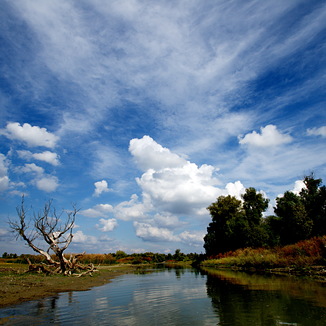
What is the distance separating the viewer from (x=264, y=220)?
5800 cm

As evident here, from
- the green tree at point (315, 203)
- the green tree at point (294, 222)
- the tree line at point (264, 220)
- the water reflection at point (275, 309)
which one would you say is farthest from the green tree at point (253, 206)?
the water reflection at point (275, 309)

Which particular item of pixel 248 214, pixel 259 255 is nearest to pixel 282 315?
pixel 259 255

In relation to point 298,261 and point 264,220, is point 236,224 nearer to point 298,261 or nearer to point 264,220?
point 264,220

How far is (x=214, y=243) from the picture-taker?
6488cm

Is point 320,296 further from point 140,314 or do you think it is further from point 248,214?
point 248,214

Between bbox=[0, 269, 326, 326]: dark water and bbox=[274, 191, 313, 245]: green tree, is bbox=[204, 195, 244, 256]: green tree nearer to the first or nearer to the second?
bbox=[274, 191, 313, 245]: green tree

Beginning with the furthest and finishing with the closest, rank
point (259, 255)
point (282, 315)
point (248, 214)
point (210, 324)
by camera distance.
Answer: point (248, 214) < point (259, 255) < point (282, 315) < point (210, 324)

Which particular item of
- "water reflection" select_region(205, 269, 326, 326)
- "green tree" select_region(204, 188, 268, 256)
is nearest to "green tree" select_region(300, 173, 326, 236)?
"green tree" select_region(204, 188, 268, 256)

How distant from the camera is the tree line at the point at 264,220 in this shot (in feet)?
138

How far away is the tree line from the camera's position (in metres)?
41.9

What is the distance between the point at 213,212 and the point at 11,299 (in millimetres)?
57130

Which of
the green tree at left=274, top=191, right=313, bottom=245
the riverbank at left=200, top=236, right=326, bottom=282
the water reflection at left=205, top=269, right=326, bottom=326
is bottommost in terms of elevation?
the water reflection at left=205, top=269, right=326, bottom=326

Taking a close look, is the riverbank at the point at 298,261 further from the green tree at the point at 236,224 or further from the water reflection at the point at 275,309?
the green tree at the point at 236,224

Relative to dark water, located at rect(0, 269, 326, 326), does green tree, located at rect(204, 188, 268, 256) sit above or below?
above
